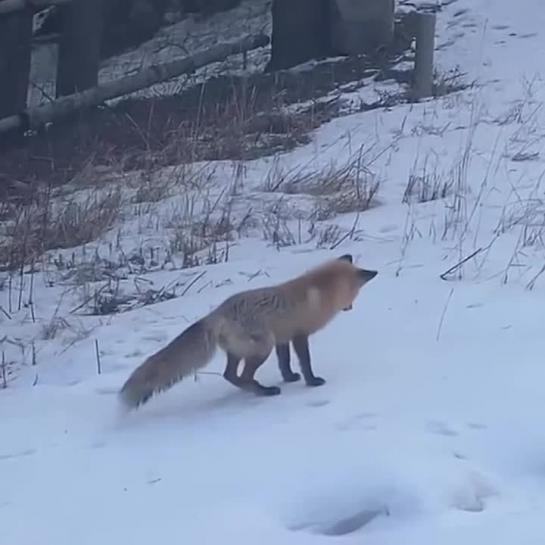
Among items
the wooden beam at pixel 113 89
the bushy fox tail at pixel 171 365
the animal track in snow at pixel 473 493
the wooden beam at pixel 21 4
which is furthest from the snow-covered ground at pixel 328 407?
the wooden beam at pixel 21 4

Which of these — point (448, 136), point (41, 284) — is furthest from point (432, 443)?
point (448, 136)

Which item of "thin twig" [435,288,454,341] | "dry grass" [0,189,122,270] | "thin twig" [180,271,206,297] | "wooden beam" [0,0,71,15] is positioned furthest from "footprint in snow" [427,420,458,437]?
"wooden beam" [0,0,71,15]

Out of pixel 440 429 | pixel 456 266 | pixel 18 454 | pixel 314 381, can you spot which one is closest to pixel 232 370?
pixel 314 381

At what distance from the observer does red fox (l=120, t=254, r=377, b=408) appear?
555 cm

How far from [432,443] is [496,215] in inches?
153

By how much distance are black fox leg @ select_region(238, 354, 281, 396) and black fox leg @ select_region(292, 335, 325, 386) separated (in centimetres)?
13

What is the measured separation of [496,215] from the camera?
28.1 ft

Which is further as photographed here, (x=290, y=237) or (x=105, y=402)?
(x=290, y=237)

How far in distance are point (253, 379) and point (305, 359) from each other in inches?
8.8

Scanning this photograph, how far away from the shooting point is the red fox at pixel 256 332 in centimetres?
555

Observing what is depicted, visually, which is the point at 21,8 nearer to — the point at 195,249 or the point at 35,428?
the point at 195,249

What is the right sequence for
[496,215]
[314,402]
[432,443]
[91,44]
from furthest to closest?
[91,44]
[496,215]
[314,402]
[432,443]

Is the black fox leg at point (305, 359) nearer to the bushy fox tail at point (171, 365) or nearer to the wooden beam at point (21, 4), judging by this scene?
the bushy fox tail at point (171, 365)

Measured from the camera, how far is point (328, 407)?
5.38 meters
